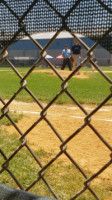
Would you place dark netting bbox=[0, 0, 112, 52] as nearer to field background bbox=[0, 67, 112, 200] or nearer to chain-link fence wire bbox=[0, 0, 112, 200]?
chain-link fence wire bbox=[0, 0, 112, 200]

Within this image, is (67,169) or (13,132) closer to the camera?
(67,169)

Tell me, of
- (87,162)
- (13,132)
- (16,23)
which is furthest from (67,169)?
(16,23)

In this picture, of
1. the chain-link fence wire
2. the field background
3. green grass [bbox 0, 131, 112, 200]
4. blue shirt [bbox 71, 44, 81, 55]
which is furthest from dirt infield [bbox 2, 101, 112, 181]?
blue shirt [bbox 71, 44, 81, 55]

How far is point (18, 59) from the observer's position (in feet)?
109

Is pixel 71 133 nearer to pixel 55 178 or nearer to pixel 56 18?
pixel 55 178

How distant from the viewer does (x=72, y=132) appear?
380 cm

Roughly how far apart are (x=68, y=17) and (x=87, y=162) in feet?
5.99

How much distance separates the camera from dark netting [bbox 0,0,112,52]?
1010mm

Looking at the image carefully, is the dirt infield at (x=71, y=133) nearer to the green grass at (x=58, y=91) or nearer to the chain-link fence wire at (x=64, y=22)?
the green grass at (x=58, y=91)

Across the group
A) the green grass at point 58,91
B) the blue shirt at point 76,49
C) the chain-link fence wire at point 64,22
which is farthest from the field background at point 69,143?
the blue shirt at point 76,49

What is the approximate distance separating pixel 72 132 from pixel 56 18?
9.12 ft

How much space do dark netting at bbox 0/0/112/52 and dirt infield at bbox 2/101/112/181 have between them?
1.51m

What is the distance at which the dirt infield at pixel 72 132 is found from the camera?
9.17 ft

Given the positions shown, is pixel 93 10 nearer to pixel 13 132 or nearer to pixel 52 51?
pixel 13 132
